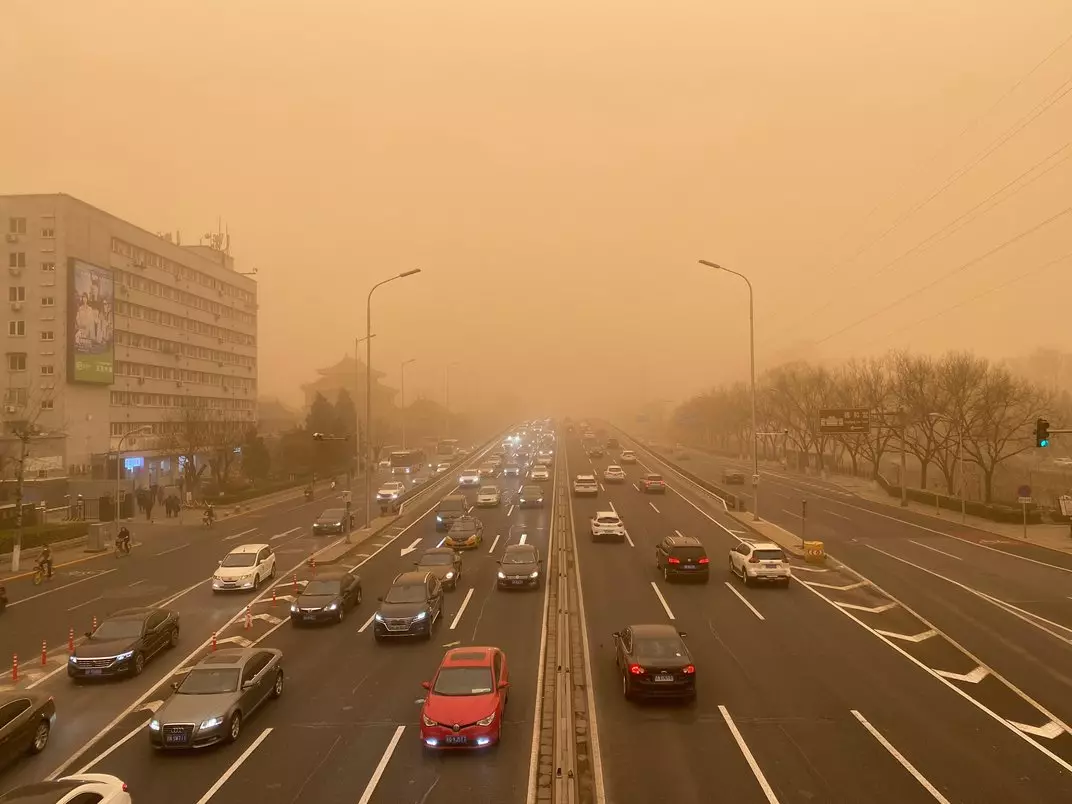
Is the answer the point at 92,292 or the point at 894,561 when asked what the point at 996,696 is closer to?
the point at 894,561

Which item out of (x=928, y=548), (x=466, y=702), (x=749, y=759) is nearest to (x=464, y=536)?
(x=466, y=702)

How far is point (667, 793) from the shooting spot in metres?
13.2

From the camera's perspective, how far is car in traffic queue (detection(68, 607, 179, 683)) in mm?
20250

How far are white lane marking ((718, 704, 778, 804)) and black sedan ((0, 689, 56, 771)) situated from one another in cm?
1485

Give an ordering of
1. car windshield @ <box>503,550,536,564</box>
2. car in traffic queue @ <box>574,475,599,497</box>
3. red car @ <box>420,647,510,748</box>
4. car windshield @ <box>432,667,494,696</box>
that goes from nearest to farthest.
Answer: red car @ <box>420,647,510,748</box>, car windshield @ <box>432,667,494,696</box>, car windshield @ <box>503,550,536,564</box>, car in traffic queue @ <box>574,475,599,497</box>

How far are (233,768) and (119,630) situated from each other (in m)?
9.25

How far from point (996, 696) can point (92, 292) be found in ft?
261

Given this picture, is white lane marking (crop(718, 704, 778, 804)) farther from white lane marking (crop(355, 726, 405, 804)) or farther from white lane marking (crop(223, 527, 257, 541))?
white lane marking (crop(223, 527, 257, 541))

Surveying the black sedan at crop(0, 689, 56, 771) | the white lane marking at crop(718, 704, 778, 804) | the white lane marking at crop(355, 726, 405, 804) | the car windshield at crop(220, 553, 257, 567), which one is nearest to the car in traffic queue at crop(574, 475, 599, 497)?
the car windshield at crop(220, 553, 257, 567)

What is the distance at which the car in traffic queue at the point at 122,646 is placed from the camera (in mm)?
20250

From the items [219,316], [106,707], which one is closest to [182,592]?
[106,707]

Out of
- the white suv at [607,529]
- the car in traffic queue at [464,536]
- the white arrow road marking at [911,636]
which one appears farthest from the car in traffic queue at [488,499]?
the white arrow road marking at [911,636]

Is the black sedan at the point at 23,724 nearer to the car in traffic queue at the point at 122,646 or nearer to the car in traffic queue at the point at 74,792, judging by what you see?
the car in traffic queue at the point at 122,646

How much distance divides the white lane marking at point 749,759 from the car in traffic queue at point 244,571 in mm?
22015
